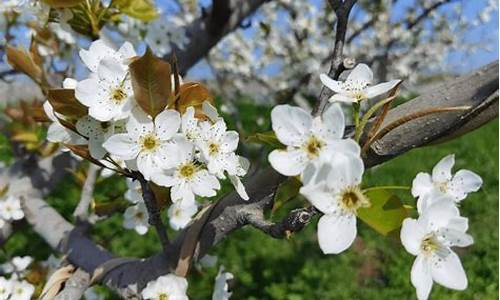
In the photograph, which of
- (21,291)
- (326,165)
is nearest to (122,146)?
(326,165)

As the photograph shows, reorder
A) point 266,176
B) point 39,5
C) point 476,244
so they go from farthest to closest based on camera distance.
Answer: point 476,244 → point 39,5 → point 266,176

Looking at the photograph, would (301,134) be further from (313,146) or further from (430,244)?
(430,244)

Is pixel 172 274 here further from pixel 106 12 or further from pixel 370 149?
pixel 106 12

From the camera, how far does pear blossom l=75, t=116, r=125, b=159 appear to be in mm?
860

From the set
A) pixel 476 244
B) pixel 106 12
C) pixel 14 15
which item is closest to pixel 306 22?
pixel 476 244

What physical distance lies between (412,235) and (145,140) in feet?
1.21

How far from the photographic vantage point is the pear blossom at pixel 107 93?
81 cm

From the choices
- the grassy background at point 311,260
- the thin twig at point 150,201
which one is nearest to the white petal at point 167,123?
the thin twig at point 150,201

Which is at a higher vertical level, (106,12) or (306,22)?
(106,12)

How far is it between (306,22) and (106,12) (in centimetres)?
351

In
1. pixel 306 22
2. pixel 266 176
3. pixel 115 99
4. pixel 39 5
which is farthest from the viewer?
pixel 306 22

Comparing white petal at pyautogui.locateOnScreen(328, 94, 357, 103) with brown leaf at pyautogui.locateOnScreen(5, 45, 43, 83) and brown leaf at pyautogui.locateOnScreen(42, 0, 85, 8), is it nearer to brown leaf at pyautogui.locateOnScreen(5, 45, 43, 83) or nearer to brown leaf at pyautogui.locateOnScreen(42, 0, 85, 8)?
brown leaf at pyautogui.locateOnScreen(42, 0, 85, 8)

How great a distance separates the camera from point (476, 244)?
2535 mm

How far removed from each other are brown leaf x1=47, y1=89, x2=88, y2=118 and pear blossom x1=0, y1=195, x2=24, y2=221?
0.92 metres
